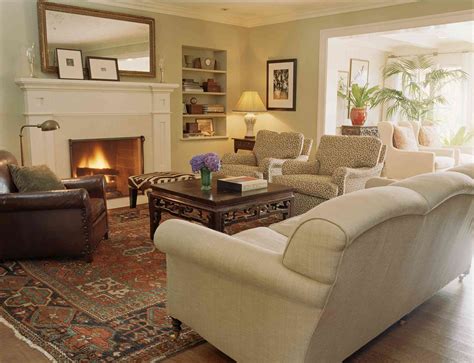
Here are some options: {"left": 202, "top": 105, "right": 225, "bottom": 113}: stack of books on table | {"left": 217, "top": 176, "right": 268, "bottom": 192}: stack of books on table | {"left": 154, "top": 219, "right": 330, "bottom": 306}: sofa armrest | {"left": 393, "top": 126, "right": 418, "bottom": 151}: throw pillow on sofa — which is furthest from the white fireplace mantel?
{"left": 154, "top": 219, "right": 330, "bottom": 306}: sofa armrest

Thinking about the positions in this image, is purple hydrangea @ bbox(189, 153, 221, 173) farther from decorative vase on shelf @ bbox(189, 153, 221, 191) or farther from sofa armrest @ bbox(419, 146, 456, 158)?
sofa armrest @ bbox(419, 146, 456, 158)

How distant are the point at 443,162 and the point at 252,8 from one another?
3.51m

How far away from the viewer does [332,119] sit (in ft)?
22.6

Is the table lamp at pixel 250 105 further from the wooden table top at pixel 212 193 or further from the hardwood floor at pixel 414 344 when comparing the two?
the hardwood floor at pixel 414 344

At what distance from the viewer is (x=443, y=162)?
6664mm

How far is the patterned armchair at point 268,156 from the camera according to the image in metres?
5.21

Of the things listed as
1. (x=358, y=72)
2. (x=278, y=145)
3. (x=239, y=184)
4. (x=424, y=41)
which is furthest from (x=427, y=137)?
(x=239, y=184)

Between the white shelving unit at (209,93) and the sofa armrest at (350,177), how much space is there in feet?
9.24

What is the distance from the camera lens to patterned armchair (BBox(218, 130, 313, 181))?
521 centimetres

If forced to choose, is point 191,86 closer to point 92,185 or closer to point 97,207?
point 92,185

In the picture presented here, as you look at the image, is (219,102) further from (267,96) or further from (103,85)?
(103,85)

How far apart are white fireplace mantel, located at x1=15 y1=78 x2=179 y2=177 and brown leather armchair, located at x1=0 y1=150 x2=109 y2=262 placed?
1.56 metres

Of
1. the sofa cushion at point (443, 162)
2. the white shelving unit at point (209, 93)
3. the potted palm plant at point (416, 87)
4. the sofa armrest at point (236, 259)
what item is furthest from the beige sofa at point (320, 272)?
the potted palm plant at point (416, 87)

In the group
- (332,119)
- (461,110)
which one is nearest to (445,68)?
(461,110)
